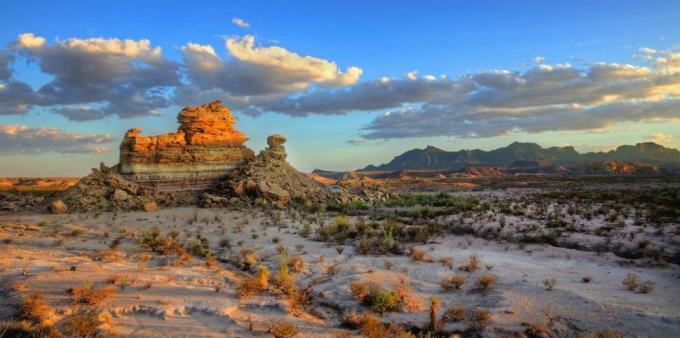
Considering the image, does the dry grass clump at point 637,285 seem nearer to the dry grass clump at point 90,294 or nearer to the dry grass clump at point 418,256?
the dry grass clump at point 418,256

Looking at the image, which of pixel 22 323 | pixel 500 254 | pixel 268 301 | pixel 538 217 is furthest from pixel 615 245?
pixel 22 323

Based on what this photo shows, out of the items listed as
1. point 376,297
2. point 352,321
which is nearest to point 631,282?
point 376,297

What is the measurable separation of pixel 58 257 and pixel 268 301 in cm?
680

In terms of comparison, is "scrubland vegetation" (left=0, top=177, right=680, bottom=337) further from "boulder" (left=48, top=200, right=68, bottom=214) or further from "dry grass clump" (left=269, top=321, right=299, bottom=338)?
"boulder" (left=48, top=200, right=68, bottom=214)

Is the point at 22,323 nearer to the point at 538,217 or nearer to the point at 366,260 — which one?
the point at 366,260

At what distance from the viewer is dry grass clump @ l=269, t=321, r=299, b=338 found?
6.52m

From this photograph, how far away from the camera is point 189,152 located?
1142 inches

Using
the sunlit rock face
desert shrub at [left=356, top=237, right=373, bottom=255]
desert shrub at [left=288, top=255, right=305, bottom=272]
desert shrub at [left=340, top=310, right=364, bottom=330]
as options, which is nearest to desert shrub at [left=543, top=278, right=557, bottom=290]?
desert shrub at [left=340, top=310, right=364, bottom=330]

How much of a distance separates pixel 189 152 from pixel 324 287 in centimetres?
2254

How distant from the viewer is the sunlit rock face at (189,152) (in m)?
27.8

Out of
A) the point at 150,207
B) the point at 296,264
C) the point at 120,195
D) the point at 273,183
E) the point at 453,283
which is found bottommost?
the point at 453,283

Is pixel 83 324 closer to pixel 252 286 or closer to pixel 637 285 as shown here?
pixel 252 286

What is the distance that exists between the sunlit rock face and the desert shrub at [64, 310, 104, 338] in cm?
2218

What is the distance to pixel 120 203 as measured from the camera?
2411 cm
